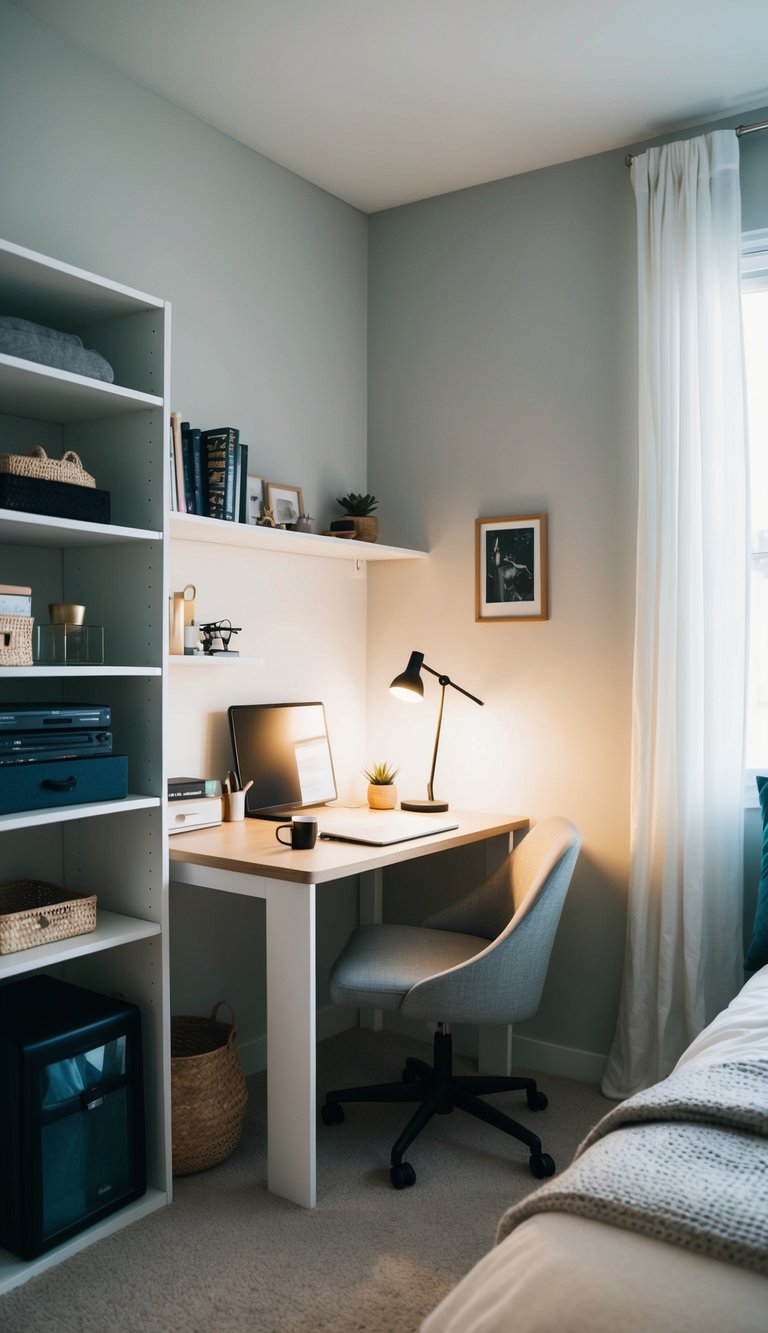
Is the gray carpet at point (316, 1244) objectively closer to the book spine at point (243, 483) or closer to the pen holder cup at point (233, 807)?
the pen holder cup at point (233, 807)

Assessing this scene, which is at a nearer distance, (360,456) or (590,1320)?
(590,1320)

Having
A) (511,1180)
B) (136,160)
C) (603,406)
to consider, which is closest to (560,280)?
(603,406)

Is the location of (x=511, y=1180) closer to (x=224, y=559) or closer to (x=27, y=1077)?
(x=27, y=1077)

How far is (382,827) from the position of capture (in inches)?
112

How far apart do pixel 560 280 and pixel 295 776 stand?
1787mm

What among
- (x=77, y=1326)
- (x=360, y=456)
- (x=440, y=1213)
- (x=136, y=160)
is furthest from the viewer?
(x=360, y=456)

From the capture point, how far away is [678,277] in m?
2.83

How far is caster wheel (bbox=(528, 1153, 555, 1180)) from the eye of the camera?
247cm

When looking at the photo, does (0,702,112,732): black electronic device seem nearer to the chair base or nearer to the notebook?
the notebook

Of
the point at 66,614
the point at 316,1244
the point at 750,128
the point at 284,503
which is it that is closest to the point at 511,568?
the point at 284,503

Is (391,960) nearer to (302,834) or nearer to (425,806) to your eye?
(302,834)

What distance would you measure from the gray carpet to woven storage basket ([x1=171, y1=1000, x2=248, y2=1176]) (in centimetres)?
5

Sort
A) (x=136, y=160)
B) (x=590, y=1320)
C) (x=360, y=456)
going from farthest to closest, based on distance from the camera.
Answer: (x=360, y=456), (x=136, y=160), (x=590, y=1320)

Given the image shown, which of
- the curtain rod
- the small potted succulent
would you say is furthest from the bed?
the curtain rod
